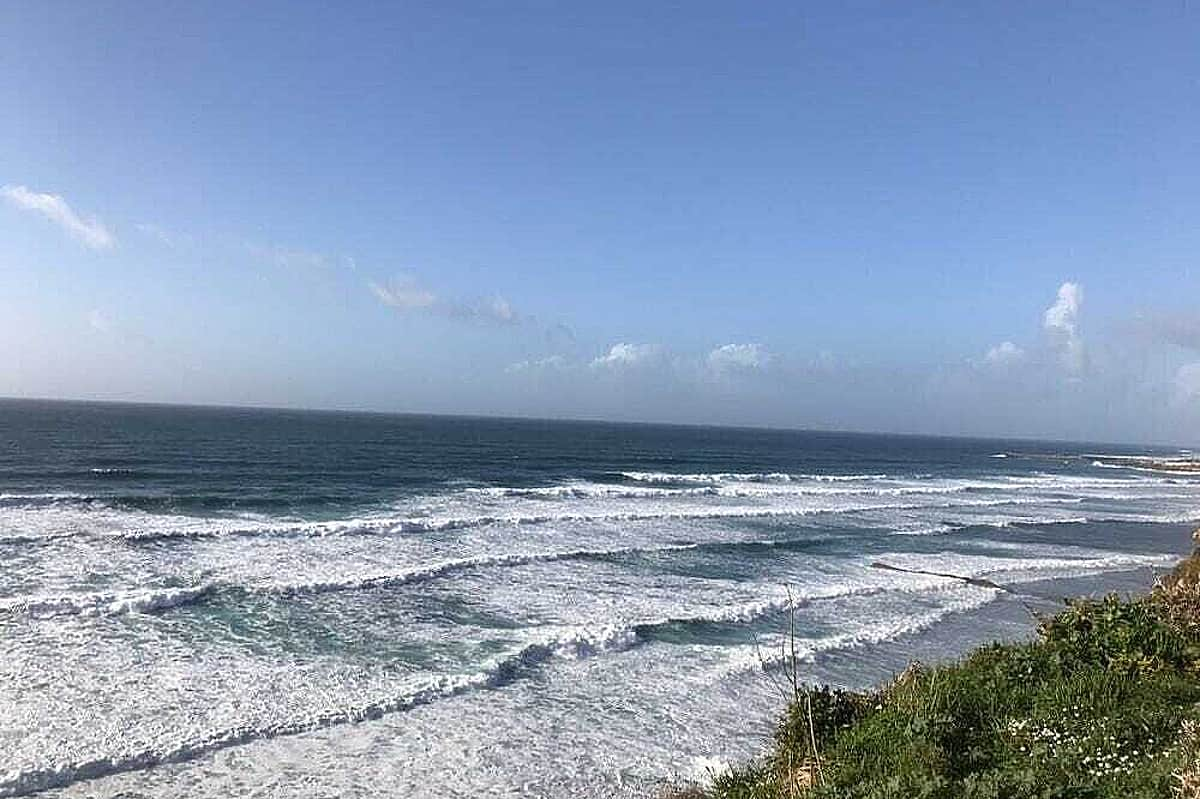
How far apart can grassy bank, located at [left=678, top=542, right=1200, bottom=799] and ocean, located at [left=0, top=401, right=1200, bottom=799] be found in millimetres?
1961

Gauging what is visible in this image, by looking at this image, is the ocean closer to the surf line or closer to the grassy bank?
the surf line

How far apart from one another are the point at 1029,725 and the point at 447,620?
1200 centimetres

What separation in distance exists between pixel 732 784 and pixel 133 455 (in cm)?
5673

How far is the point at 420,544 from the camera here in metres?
26.7

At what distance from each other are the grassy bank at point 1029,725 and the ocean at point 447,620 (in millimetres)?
1961

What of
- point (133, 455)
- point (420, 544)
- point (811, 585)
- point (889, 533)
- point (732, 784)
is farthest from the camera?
point (133, 455)

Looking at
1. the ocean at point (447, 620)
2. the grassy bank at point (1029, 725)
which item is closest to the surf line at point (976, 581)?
the ocean at point (447, 620)

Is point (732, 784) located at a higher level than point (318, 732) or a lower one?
higher

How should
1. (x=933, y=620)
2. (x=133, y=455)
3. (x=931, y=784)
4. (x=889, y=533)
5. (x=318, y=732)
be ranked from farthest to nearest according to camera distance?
1. (x=133, y=455)
2. (x=889, y=533)
3. (x=933, y=620)
4. (x=318, y=732)
5. (x=931, y=784)

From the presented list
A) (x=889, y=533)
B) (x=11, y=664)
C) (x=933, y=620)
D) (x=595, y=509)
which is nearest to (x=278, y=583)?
(x=11, y=664)

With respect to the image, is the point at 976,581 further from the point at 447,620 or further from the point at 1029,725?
the point at 1029,725

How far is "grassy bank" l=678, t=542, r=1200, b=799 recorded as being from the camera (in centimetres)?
632

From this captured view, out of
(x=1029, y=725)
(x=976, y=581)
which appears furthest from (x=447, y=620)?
(x=976, y=581)

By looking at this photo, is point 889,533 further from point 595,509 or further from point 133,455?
point 133,455
